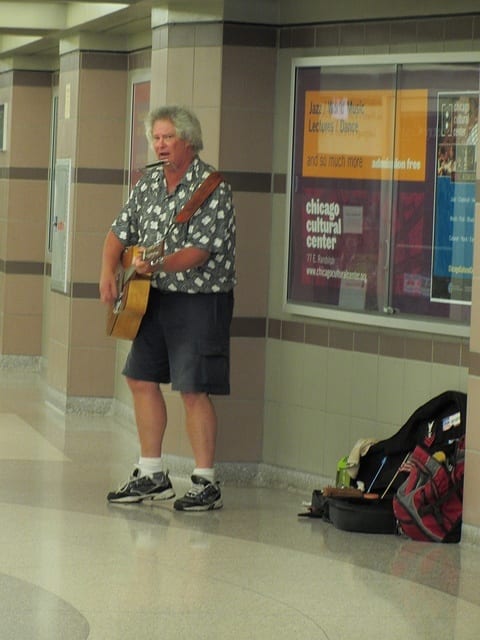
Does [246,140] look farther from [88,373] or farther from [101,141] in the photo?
[88,373]

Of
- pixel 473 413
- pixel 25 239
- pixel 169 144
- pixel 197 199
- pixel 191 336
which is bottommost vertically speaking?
pixel 473 413

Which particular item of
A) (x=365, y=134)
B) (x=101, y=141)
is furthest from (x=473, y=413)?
(x=101, y=141)

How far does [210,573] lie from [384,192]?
8.40ft

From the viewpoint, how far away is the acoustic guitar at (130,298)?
702 cm

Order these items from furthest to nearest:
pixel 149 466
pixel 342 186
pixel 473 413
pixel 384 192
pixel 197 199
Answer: pixel 342 186, pixel 384 192, pixel 149 466, pixel 197 199, pixel 473 413

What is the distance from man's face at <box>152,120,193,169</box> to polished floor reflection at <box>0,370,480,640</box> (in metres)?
1.70

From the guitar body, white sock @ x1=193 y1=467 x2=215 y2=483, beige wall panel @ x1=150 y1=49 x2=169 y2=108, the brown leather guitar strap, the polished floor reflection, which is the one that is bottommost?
the polished floor reflection

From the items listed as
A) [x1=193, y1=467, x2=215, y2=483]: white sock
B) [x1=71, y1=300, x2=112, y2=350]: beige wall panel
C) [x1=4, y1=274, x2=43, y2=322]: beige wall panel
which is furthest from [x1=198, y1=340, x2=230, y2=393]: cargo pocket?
[x1=4, y1=274, x2=43, y2=322]: beige wall panel

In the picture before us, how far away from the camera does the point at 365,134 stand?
7680 mm

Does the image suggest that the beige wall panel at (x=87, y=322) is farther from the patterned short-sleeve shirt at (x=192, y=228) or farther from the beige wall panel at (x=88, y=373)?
the patterned short-sleeve shirt at (x=192, y=228)

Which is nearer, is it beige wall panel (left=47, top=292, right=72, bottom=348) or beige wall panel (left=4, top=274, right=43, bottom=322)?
beige wall panel (left=47, top=292, right=72, bottom=348)

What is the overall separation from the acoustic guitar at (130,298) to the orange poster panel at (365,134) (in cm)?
130

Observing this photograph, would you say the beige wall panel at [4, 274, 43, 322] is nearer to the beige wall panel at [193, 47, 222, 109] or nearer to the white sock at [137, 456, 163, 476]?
the beige wall panel at [193, 47, 222, 109]

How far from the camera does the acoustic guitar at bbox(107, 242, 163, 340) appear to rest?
702 centimetres
